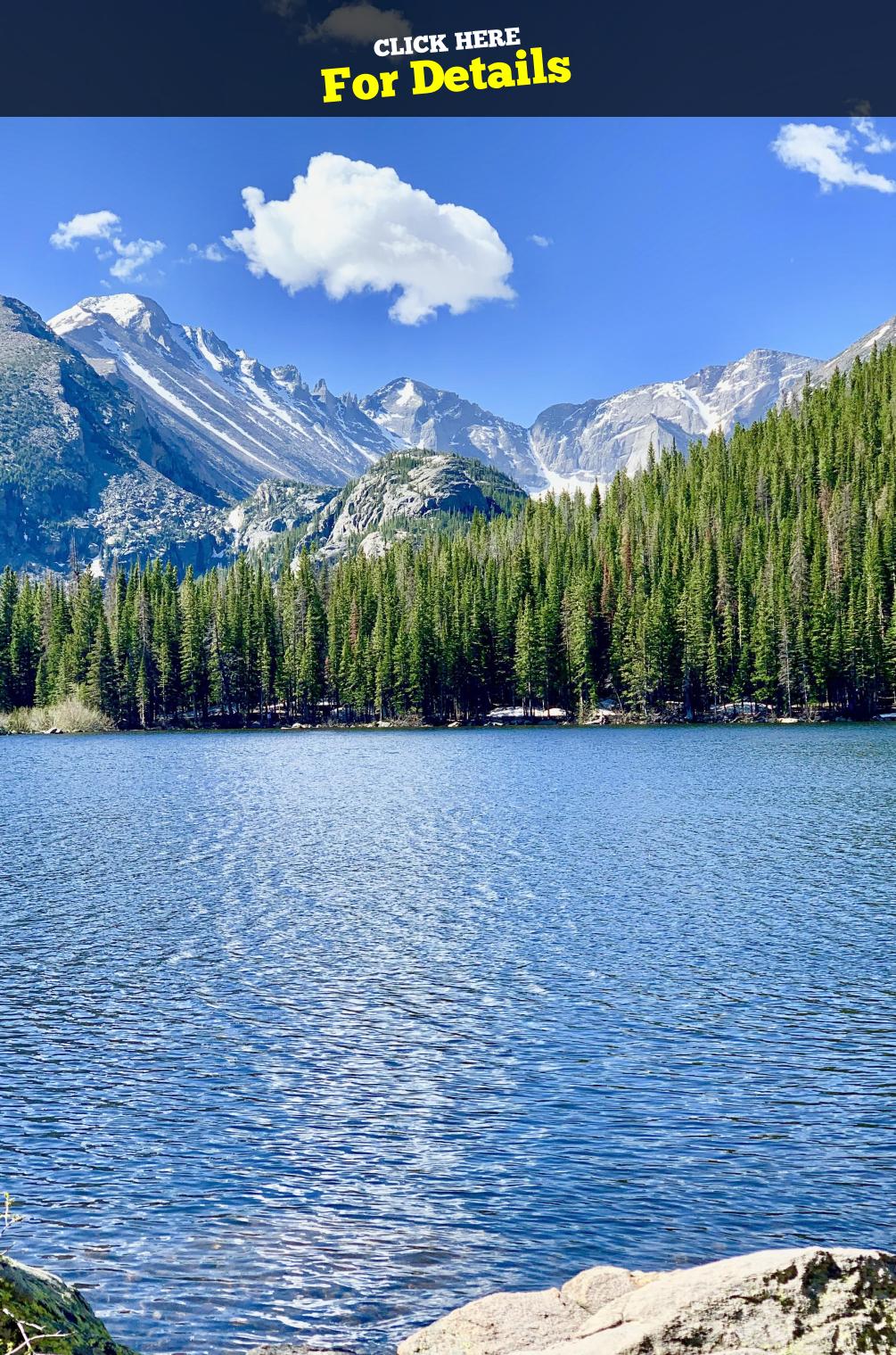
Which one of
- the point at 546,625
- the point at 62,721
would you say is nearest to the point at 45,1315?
the point at 546,625

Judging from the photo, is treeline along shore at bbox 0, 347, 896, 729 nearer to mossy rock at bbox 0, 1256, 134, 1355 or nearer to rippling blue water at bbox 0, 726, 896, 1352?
rippling blue water at bbox 0, 726, 896, 1352

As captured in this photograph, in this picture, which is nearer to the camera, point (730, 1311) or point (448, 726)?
point (730, 1311)

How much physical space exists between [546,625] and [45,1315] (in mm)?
153341

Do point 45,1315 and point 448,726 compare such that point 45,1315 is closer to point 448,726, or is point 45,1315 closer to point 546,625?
point 448,726

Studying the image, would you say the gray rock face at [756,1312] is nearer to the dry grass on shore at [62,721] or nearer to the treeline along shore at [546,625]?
the treeline along shore at [546,625]

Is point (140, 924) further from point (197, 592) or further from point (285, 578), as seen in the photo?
point (285, 578)

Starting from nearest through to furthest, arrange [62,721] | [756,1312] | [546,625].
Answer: [756,1312] < [546,625] < [62,721]

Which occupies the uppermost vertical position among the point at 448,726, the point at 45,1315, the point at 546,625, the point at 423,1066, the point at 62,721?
the point at 546,625

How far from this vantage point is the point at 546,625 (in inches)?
6280

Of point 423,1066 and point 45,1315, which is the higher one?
point 45,1315

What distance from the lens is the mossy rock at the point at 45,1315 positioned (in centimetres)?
727

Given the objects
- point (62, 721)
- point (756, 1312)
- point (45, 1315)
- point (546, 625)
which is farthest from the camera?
point (62, 721)

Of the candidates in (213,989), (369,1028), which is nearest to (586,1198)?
(369,1028)

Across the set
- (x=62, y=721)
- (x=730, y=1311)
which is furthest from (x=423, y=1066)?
(x=62, y=721)
